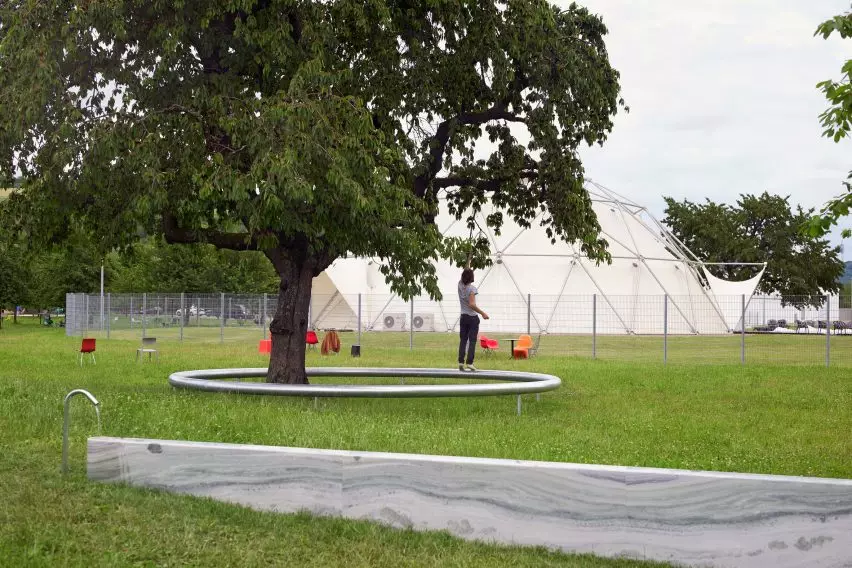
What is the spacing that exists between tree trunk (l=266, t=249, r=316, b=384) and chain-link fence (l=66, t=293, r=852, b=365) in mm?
12383

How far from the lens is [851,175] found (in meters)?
10.1

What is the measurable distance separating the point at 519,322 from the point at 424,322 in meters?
3.82

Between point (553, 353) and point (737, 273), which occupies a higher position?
point (737, 273)

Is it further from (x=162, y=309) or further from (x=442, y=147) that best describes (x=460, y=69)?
(x=162, y=309)

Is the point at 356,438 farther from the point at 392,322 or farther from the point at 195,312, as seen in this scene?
the point at 195,312

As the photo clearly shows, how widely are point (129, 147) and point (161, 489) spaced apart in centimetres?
629

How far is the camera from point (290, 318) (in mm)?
13336

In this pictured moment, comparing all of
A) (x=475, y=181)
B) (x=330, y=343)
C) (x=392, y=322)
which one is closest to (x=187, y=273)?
(x=392, y=322)

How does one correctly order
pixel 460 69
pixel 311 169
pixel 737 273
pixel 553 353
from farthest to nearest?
pixel 737 273 → pixel 553 353 → pixel 460 69 → pixel 311 169

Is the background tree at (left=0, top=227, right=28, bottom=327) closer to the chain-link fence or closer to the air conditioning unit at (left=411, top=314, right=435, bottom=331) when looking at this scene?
the chain-link fence

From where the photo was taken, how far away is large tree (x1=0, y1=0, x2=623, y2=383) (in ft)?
36.2

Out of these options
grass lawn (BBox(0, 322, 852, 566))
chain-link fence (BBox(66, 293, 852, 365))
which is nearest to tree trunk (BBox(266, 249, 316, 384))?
grass lawn (BBox(0, 322, 852, 566))

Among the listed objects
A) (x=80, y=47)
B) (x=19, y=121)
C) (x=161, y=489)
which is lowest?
(x=161, y=489)

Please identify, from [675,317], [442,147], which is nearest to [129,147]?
[442,147]
